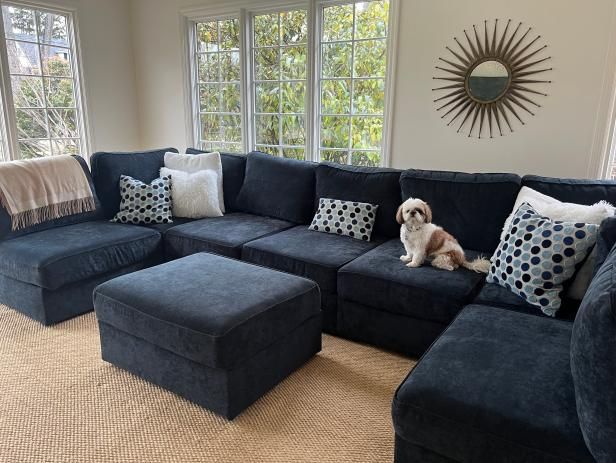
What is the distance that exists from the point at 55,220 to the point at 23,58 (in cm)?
199

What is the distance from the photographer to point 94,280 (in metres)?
2.95

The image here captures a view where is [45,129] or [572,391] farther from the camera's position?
[45,129]

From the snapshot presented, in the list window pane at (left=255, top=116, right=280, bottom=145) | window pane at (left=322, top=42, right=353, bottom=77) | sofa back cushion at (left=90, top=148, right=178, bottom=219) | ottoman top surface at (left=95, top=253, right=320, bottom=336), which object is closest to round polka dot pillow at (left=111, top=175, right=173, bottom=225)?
sofa back cushion at (left=90, top=148, right=178, bottom=219)

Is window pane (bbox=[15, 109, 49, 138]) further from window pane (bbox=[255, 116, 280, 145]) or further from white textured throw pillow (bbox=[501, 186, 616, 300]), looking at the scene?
white textured throw pillow (bbox=[501, 186, 616, 300])

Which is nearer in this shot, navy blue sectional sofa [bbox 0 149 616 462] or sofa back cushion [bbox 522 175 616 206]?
navy blue sectional sofa [bbox 0 149 616 462]

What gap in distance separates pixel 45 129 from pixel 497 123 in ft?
13.5

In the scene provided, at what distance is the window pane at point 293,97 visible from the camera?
13.9 feet

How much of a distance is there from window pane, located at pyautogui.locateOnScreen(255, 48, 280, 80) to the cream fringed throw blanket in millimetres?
1940

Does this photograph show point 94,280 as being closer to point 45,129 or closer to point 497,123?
point 45,129

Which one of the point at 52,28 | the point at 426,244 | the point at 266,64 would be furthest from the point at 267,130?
the point at 426,244

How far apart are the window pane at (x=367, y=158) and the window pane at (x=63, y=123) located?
2901mm

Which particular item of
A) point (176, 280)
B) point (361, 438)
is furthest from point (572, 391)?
point (176, 280)

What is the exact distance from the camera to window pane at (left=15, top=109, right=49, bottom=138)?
426 centimetres

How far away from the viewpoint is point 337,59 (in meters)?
4.00
